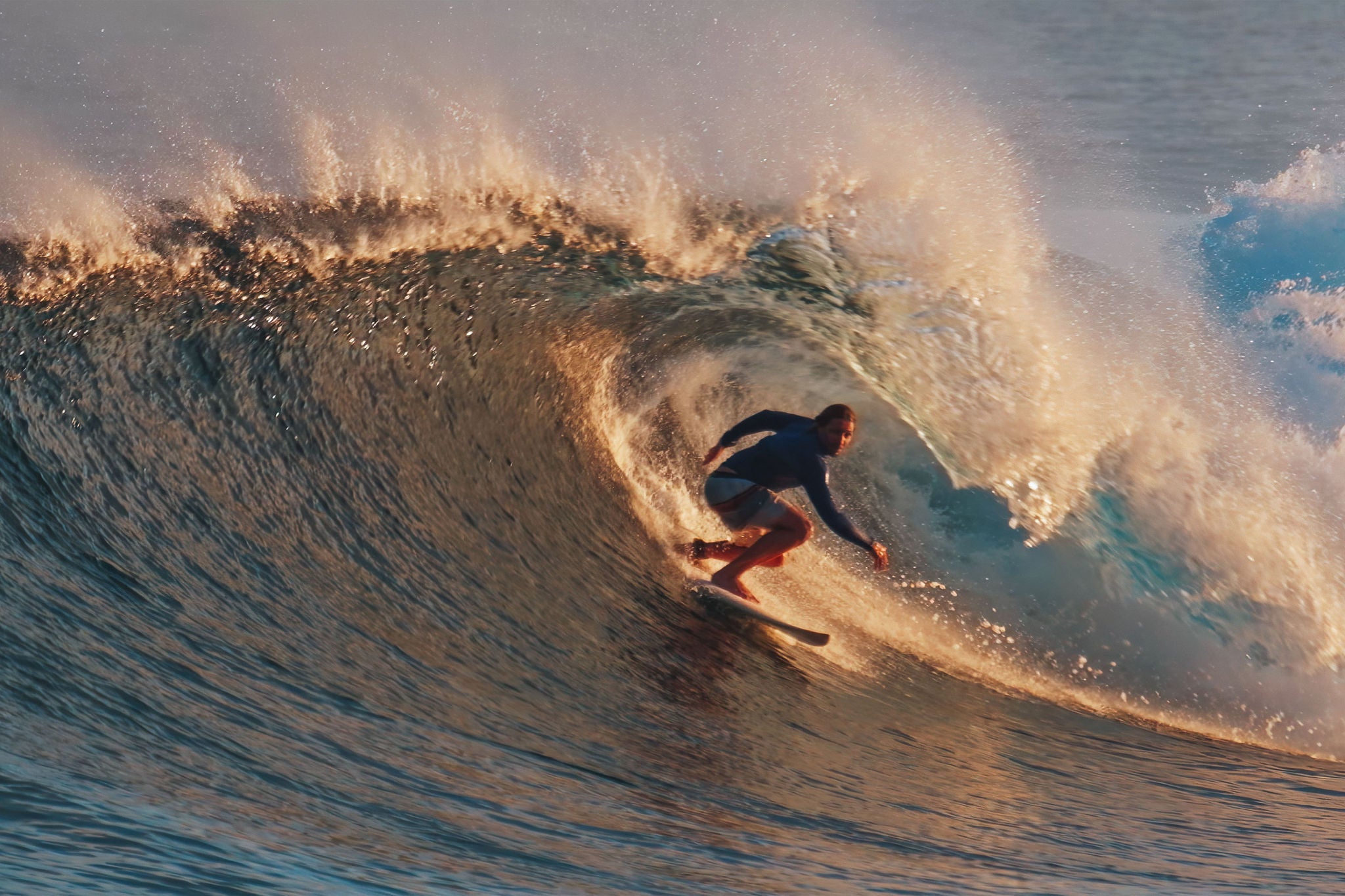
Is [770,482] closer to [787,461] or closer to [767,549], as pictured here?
[787,461]

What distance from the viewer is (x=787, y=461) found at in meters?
5.60

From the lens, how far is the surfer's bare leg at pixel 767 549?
5805mm

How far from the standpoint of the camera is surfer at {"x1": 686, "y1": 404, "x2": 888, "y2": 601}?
17.9 feet

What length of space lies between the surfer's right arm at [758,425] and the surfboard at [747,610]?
24.6 inches

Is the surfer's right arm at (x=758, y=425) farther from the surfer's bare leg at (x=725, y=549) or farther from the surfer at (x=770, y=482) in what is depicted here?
the surfer's bare leg at (x=725, y=549)

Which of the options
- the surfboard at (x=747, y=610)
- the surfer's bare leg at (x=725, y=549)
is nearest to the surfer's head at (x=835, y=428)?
the surfer's bare leg at (x=725, y=549)

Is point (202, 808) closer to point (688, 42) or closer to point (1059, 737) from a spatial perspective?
point (1059, 737)

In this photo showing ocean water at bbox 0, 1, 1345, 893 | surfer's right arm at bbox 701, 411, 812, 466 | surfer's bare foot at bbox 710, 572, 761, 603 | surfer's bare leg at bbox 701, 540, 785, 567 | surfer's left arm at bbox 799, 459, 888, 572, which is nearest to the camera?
ocean water at bbox 0, 1, 1345, 893

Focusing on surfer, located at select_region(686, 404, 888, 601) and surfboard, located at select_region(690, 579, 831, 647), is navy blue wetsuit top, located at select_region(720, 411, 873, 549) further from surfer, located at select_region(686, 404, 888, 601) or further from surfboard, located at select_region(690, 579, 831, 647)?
surfboard, located at select_region(690, 579, 831, 647)

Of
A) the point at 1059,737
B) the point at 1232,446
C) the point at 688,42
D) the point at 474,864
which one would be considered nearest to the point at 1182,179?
the point at 688,42

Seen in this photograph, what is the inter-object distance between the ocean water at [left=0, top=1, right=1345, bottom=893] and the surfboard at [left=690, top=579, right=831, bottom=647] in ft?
0.59

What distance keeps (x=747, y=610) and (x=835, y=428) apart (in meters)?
1.03

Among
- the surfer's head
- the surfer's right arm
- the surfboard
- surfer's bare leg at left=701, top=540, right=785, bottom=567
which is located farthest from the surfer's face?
the surfboard

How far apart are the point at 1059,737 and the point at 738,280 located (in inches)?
158
